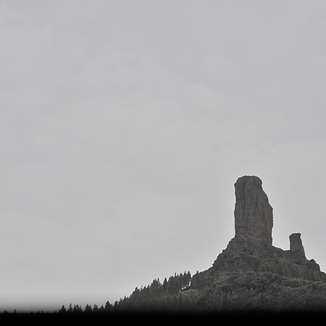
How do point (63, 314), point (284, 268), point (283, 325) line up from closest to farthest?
point (283, 325)
point (63, 314)
point (284, 268)

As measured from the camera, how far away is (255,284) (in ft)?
509

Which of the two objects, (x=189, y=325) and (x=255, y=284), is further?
(x=255, y=284)

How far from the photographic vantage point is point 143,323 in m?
123

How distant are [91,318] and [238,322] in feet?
205

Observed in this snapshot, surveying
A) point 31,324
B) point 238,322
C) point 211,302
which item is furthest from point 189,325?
point 31,324

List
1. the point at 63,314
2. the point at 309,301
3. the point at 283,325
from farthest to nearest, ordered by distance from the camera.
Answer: the point at 63,314, the point at 309,301, the point at 283,325

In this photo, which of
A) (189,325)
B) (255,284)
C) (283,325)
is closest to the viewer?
(283,325)

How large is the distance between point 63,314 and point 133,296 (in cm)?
4349

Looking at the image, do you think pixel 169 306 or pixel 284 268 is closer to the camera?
pixel 169 306

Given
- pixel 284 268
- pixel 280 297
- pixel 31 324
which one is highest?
pixel 284 268

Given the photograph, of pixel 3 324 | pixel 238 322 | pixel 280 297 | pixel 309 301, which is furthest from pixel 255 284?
pixel 3 324

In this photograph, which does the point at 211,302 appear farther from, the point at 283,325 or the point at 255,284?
the point at 283,325

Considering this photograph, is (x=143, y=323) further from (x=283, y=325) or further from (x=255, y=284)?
(x=255, y=284)

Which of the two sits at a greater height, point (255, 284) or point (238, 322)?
point (255, 284)
